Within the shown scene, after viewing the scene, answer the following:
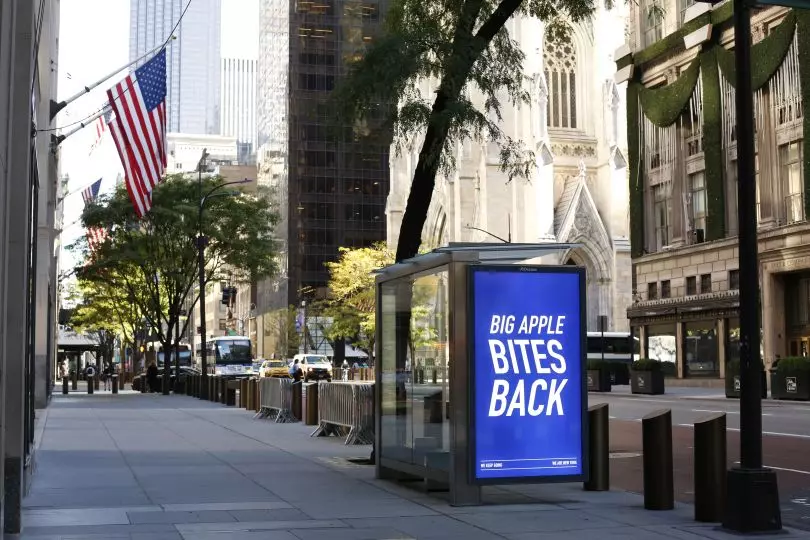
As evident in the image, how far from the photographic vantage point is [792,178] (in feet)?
139

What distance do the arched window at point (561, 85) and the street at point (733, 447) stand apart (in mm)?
62093

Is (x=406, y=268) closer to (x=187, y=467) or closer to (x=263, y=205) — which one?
(x=187, y=467)

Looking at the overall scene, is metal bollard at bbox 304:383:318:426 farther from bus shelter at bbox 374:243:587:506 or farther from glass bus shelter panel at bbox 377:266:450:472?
bus shelter at bbox 374:243:587:506

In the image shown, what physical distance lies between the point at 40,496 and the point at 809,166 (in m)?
35.1

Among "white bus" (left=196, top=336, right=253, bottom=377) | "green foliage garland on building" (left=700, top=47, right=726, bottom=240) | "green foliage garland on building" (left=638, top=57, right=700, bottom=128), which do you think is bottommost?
"white bus" (left=196, top=336, right=253, bottom=377)

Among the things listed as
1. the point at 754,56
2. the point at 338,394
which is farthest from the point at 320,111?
the point at 754,56

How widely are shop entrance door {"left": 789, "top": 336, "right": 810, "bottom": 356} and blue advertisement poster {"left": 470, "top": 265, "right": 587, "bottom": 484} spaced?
33.4 m

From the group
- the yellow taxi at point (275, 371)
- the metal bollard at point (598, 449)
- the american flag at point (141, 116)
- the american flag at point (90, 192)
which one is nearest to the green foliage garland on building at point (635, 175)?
the yellow taxi at point (275, 371)

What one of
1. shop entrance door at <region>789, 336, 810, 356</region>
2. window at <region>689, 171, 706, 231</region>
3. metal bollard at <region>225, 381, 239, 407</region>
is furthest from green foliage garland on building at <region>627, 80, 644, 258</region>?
metal bollard at <region>225, 381, 239, 407</region>

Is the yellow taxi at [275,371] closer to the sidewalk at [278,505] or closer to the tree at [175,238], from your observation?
the tree at [175,238]

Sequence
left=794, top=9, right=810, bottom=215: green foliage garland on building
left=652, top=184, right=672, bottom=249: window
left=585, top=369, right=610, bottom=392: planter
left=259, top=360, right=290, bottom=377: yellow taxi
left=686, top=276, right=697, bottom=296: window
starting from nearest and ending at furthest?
left=794, top=9, right=810, bottom=215: green foliage garland on building < left=585, top=369, right=610, bottom=392: planter < left=686, top=276, right=697, bottom=296: window < left=652, top=184, right=672, bottom=249: window < left=259, top=360, right=290, bottom=377: yellow taxi

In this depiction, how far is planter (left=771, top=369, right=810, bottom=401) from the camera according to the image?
34.2 meters

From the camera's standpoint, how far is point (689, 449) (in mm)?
17625

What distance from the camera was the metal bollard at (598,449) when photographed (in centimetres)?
1176
